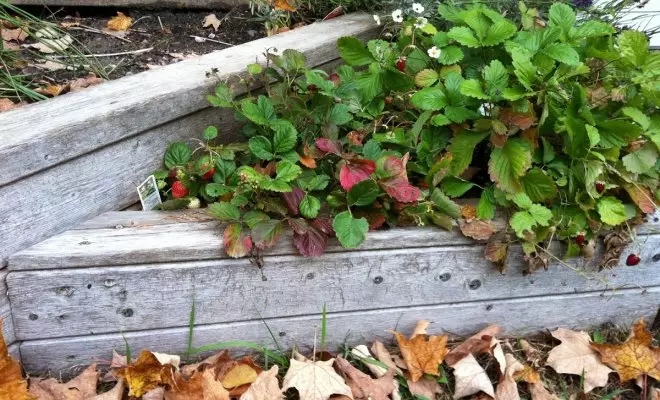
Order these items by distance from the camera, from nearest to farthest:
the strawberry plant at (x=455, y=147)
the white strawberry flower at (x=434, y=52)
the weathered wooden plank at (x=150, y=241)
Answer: the weathered wooden plank at (x=150, y=241), the strawberry plant at (x=455, y=147), the white strawberry flower at (x=434, y=52)

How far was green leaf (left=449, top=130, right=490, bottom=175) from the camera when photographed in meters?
1.68

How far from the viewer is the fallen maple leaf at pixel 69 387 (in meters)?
1.51

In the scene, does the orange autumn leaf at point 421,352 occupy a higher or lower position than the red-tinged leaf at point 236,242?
lower

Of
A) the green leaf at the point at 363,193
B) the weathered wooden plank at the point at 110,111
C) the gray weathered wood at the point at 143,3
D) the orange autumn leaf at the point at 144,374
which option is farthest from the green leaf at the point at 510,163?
the gray weathered wood at the point at 143,3

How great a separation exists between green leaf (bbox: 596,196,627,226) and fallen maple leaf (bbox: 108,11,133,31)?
1.76 meters

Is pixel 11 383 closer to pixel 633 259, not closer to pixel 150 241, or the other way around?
pixel 150 241

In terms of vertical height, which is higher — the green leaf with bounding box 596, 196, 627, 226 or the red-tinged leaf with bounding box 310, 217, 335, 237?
the green leaf with bounding box 596, 196, 627, 226

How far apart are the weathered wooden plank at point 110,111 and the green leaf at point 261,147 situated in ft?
0.86

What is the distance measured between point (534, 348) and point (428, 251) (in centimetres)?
51

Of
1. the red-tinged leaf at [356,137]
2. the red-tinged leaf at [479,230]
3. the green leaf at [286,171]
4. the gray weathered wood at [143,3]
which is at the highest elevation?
the gray weathered wood at [143,3]

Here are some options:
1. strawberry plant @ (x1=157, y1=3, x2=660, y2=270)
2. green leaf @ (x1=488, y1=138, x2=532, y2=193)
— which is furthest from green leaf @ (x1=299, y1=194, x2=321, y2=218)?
green leaf @ (x1=488, y1=138, x2=532, y2=193)

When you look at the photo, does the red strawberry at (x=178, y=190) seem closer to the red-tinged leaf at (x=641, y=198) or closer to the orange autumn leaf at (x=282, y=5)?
the orange autumn leaf at (x=282, y=5)

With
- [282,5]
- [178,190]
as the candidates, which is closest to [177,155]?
[178,190]

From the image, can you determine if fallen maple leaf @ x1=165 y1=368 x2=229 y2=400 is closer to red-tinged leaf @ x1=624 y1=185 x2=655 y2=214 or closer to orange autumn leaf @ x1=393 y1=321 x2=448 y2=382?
orange autumn leaf @ x1=393 y1=321 x2=448 y2=382
